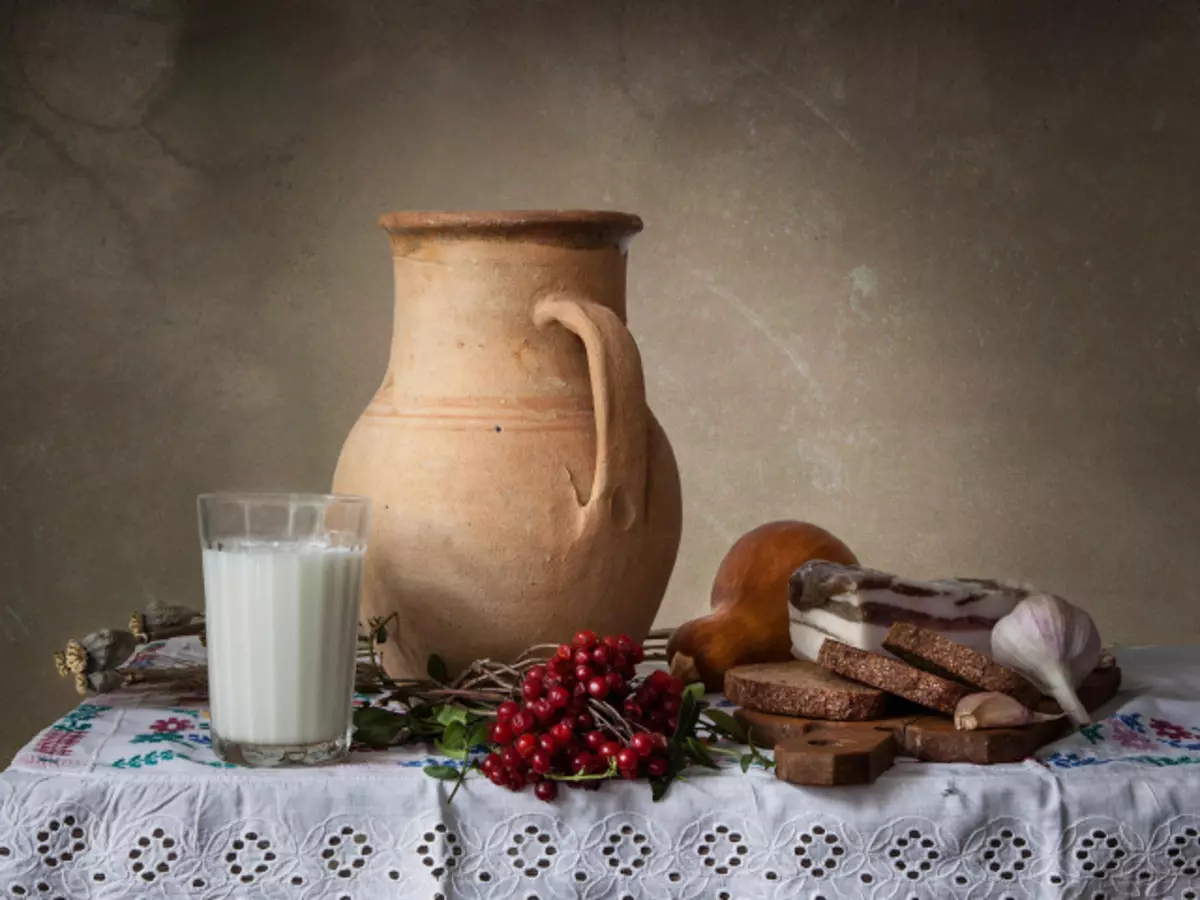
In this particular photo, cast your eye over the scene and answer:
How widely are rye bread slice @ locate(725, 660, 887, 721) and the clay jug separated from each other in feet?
0.49

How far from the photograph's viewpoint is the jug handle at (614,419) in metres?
1.11

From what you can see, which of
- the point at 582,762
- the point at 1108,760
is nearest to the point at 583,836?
the point at 582,762

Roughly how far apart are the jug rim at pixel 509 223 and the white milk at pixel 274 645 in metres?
0.34

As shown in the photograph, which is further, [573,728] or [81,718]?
[81,718]

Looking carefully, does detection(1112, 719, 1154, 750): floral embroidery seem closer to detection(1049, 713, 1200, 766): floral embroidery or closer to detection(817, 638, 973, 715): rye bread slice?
detection(1049, 713, 1200, 766): floral embroidery

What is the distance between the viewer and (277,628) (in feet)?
3.04

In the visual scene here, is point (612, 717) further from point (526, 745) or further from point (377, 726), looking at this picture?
Answer: point (377, 726)

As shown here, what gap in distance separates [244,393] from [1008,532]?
1343 millimetres

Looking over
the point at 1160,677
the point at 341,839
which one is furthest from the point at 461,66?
the point at 341,839

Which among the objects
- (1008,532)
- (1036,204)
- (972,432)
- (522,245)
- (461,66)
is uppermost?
(461,66)

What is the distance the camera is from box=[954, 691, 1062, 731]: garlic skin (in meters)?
0.96

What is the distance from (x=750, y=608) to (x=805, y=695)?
0.24 m

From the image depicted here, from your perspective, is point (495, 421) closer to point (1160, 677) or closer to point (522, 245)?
point (522, 245)

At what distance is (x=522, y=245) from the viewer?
3.85ft
